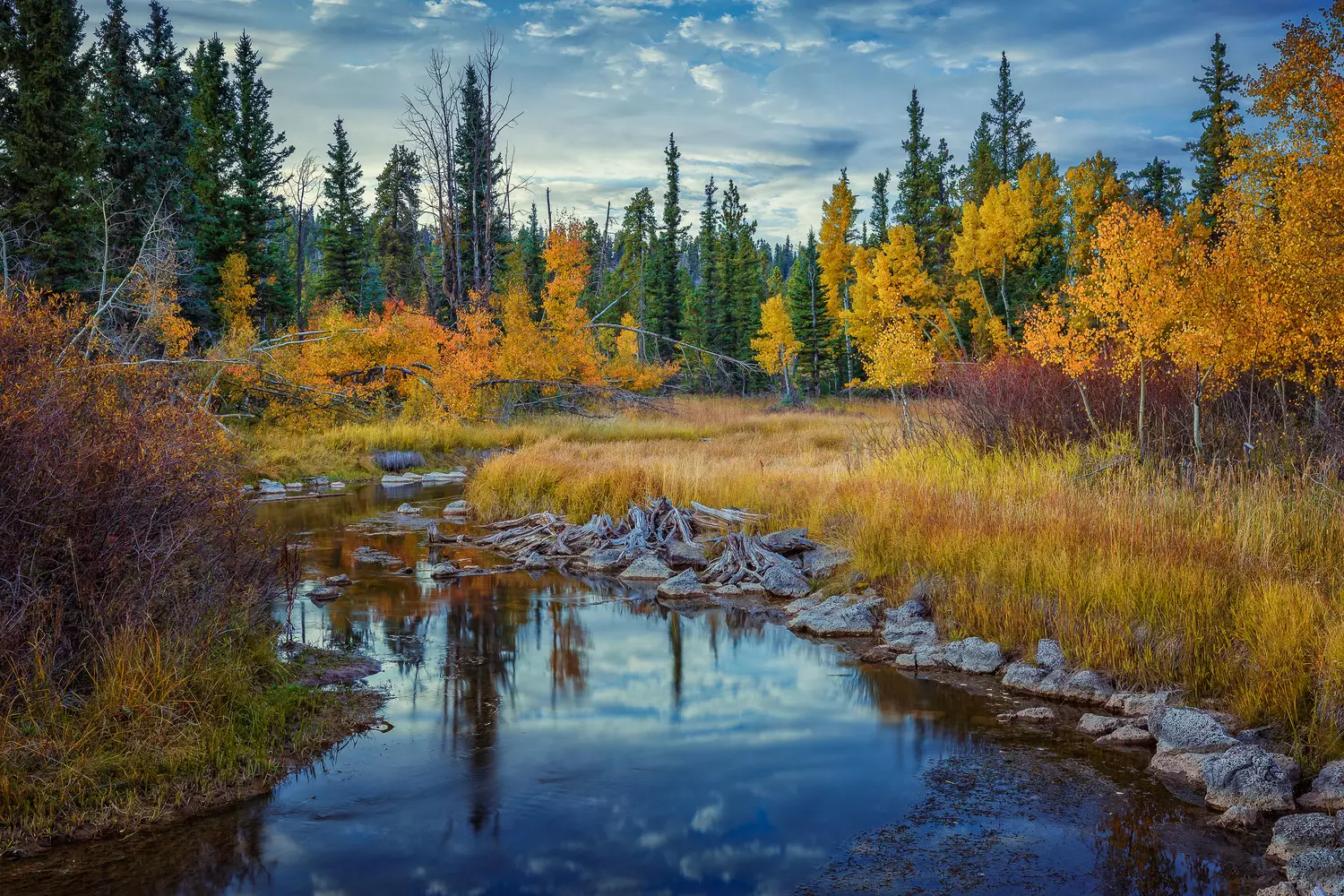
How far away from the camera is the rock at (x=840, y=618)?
9.12 meters

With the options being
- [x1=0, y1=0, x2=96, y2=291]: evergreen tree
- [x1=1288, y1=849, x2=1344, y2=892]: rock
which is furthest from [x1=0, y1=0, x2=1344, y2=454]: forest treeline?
[x1=1288, y1=849, x2=1344, y2=892]: rock

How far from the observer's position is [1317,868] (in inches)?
164

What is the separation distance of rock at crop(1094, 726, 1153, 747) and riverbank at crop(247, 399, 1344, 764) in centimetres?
65

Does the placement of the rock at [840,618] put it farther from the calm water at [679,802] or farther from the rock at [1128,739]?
the rock at [1128,739]

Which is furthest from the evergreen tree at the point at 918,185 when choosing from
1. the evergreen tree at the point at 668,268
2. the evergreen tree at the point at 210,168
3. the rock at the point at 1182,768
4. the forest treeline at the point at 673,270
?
the rock at the point at 1182,768

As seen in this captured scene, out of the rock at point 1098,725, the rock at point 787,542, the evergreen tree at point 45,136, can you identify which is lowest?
the rock at point 1098,725

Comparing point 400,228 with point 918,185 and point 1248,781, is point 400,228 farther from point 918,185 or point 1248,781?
point 1248,781

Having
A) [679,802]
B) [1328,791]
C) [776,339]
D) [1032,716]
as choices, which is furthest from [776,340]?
[1328,791]

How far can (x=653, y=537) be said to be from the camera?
13.1 m

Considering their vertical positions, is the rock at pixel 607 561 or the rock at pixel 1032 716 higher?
the rock at pixel 607 561

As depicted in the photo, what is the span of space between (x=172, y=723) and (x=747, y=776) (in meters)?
3.71

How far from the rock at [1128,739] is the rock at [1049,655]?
1.09 m

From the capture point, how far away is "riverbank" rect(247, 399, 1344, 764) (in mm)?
6148

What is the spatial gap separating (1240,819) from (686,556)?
801 cm
